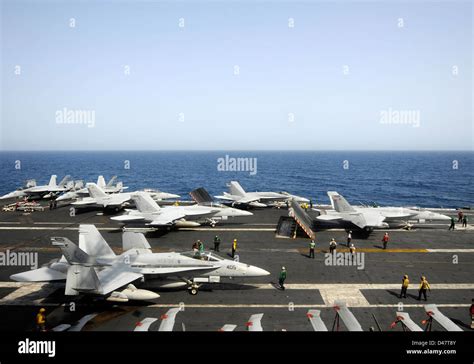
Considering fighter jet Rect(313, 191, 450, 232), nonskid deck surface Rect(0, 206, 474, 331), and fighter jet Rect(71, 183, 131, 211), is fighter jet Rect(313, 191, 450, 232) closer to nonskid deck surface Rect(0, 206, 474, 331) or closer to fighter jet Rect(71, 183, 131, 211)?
nonskid deck surface Rect(0, 206, 474, 331)

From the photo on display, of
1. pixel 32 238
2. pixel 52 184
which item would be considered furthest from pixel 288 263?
pixel 52 184

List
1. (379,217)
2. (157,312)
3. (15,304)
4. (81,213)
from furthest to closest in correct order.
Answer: (81,213), (379,217), (15,304), (157,312)

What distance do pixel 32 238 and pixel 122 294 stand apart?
21561 millimetres

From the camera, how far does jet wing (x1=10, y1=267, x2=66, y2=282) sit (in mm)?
20297

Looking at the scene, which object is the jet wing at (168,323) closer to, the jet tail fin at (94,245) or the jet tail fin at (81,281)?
the jet tail fin at (81,281)

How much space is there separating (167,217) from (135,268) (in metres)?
17.3

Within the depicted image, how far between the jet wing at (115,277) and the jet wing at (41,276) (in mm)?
2440

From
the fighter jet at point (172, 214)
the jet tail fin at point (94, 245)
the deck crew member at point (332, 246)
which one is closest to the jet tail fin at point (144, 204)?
the fighter jet at point (172, 214)

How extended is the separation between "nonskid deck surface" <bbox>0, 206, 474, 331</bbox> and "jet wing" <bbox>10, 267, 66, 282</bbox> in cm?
168

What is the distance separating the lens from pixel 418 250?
32781 millimetres

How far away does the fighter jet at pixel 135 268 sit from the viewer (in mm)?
20342

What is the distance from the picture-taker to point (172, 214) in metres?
40.2
